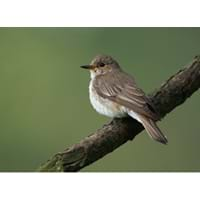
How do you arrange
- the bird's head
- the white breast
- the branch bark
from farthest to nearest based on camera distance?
the bird's head → the white breast → the branch bark

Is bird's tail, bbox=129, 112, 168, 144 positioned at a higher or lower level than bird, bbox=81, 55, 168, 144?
lower

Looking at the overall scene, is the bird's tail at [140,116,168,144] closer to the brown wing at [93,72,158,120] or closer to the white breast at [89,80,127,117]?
the brown wing at [93,72,158,120]

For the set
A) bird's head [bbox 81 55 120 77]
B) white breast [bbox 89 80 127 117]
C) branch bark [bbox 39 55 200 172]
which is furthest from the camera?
bird's head [bbox 81 55 120 77]

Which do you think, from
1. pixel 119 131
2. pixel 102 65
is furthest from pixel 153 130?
Answer: pixel 102 65

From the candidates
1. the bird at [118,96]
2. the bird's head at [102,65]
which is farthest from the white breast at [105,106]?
the bird's head at [102,65]

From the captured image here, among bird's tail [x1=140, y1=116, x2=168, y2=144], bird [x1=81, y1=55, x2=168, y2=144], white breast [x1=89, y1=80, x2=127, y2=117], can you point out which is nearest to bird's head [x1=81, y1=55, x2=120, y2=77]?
bird [x1=81, y1=55, x2=168, y2=144]

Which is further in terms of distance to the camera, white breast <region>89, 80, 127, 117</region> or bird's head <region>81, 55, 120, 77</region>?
bird's head <region>81, 55, 120, 77</region>

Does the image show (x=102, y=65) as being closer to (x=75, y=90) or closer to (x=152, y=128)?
(x=75, y=90)
